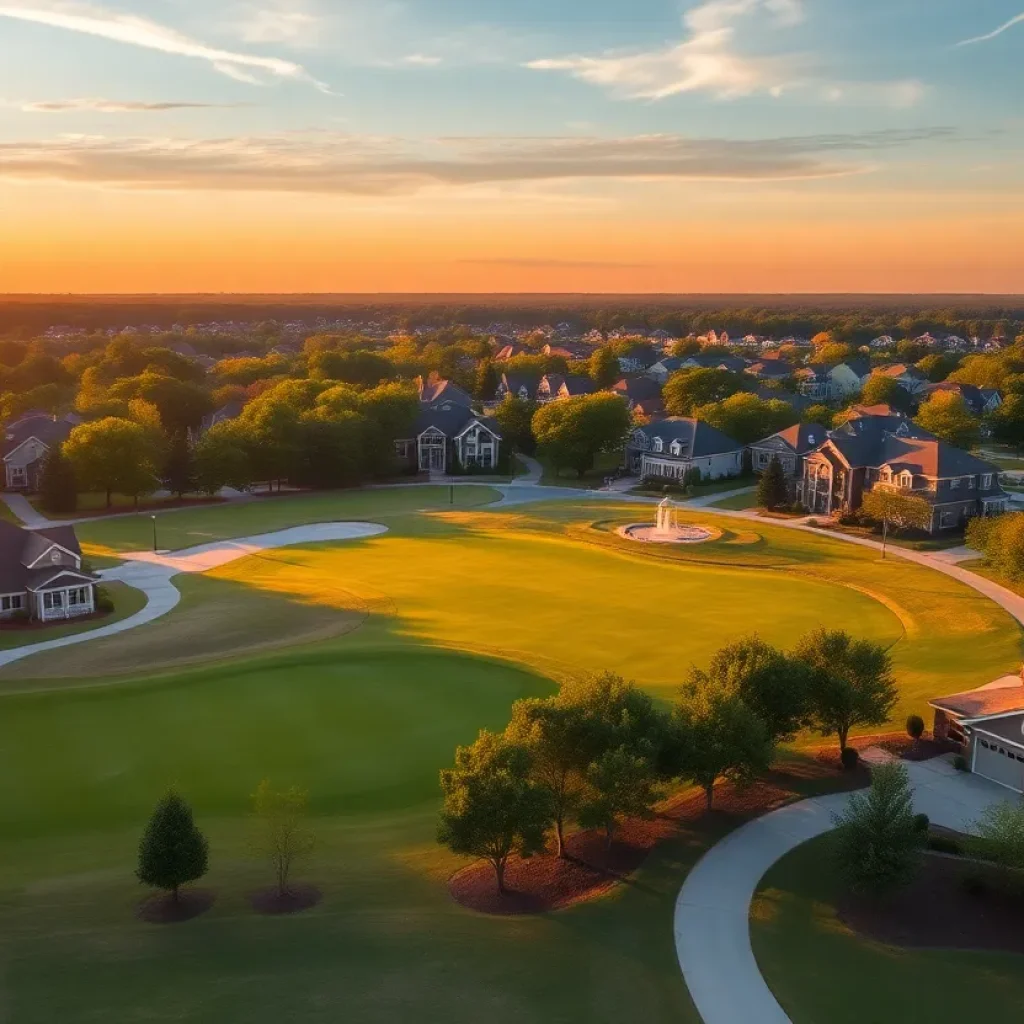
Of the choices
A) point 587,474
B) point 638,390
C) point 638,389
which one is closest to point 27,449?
point 587,474

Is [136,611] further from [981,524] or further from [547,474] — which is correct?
[547,474]

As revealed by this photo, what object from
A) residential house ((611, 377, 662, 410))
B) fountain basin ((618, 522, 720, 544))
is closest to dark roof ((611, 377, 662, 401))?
residential house ((611, 377, 662, 410))

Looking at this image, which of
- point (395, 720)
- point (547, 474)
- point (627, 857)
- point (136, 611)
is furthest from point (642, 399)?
point (627, 857)

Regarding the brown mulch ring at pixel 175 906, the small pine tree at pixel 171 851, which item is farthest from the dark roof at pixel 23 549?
the small pine tree at pixel 171 851

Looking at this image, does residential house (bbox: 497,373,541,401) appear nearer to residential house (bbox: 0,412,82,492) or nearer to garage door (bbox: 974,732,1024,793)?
residential house (bbox: 0,412,82,492)

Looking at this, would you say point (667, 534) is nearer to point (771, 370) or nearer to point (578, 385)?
point (578, 385)
